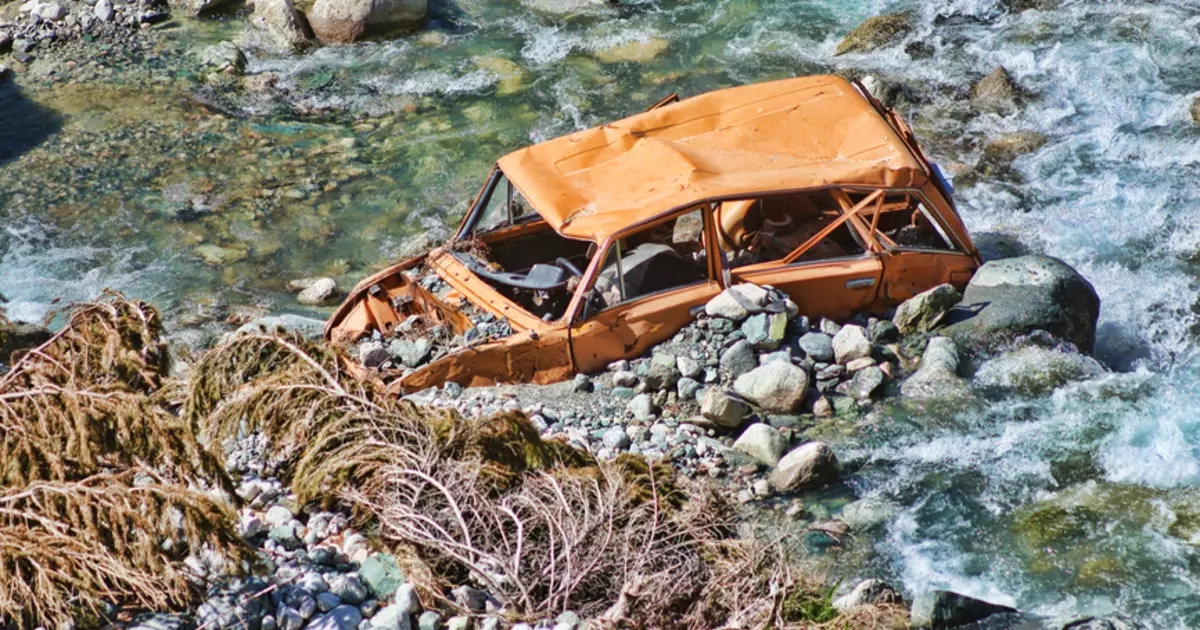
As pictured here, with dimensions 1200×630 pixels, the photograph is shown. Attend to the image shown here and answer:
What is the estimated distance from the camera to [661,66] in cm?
1438

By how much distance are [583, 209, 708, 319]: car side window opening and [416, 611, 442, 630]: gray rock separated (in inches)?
106

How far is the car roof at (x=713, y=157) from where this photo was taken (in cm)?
795

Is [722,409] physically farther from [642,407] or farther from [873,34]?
[873,34]

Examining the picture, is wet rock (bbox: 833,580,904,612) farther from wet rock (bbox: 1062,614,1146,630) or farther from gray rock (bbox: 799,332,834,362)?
gray rock (bbox: 799,332,834,362)

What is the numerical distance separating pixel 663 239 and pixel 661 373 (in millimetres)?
1233

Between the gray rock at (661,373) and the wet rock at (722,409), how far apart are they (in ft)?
0.97

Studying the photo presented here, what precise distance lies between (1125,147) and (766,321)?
6091 mm

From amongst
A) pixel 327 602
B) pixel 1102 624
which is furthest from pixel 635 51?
pixel 327 602

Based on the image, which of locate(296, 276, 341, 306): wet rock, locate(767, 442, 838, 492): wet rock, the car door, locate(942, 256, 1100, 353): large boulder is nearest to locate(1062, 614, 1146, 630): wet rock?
locate(767, 442, 838, 492): wet rock

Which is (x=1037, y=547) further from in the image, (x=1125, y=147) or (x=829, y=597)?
(x=1125, y=147)

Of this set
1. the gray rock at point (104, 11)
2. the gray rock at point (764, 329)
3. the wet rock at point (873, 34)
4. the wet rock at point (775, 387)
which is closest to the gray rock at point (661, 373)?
the wet rock at point (775, 387)

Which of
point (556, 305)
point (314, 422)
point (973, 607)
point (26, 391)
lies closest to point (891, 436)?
point (973, 607)

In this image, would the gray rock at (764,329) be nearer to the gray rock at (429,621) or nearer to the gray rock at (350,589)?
the gray rock at (429,621)

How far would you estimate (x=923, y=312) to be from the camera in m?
8.57
